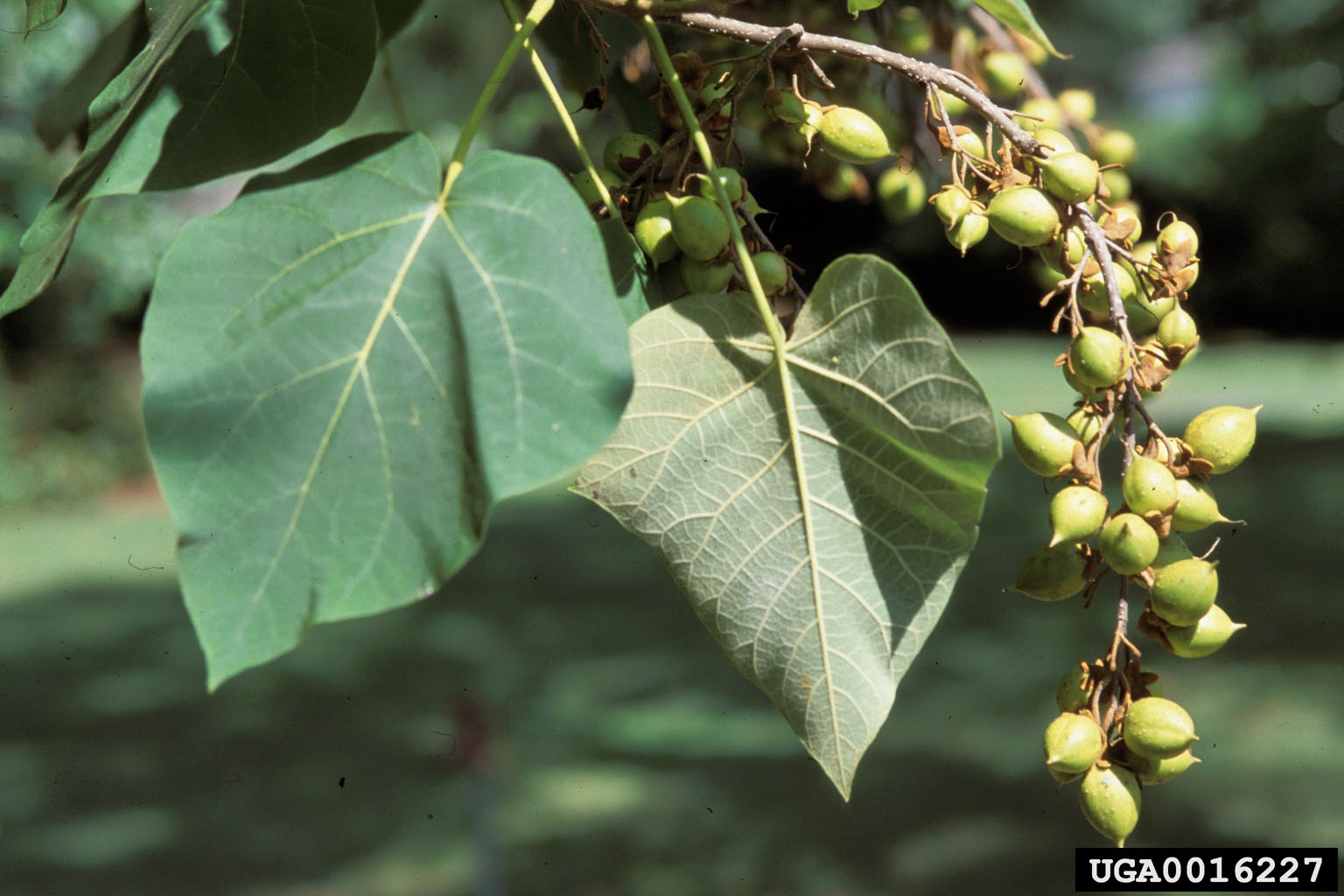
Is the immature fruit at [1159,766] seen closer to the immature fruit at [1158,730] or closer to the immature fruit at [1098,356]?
the immature fruit at [1158,730]

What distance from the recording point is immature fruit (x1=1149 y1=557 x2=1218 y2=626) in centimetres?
80

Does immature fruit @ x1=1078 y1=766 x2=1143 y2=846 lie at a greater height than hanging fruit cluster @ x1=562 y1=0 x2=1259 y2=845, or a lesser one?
lesser

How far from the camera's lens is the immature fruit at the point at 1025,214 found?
2.66 feet

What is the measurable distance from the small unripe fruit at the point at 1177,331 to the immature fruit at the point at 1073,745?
0.27 m

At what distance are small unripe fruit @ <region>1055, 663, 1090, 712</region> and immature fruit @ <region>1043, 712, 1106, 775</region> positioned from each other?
0.02m

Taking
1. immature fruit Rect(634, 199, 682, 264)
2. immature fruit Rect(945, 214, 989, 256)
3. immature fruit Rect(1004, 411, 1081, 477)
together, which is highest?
immature fruit Rect(634, 199, 682, 264)

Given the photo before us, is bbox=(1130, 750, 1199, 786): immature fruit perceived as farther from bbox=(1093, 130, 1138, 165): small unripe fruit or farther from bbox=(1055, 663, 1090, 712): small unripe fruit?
bbox=(1093, 130, 1138, 165): small unripe fruit

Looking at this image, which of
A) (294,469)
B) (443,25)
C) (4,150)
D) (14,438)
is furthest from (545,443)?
(443,25)

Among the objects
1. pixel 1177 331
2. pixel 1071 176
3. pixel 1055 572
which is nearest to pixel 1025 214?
pixel 1071 176

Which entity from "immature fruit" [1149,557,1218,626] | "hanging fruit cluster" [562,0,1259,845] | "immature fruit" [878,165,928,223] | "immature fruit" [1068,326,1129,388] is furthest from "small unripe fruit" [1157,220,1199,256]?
"immature fruit" [878,165,928,223]

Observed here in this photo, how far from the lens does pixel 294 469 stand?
661mm

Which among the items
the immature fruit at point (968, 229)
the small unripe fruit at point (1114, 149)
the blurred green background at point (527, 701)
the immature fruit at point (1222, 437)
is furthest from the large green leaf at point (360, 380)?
the small unripe fruit at point (1114, 149)

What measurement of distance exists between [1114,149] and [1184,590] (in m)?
0.65

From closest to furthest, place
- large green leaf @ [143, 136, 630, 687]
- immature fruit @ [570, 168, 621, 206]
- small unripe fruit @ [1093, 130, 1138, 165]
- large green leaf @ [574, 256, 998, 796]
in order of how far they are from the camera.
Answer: large green leaf @ [143, 136, 630, 687], large green leaf @ [574, 256, 998, 796], immature fruit @ [570, 168, 621, 206], small unripe fruit @ [1093, 130, 1138, 165]
